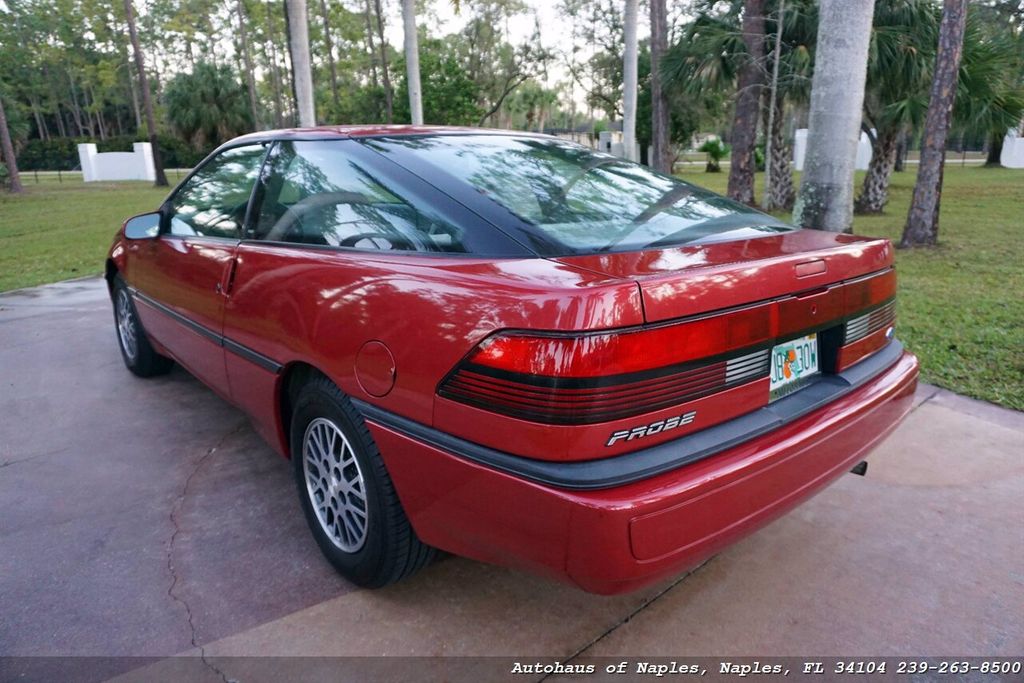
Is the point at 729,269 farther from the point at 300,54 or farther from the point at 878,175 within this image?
the point at 878,175

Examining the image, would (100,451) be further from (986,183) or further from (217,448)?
(986,183)

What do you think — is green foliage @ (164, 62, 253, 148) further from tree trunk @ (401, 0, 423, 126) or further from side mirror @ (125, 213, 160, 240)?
side mirror @ (125, 213, 160, 240)

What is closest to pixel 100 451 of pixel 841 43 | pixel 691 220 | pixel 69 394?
pixel 69 394

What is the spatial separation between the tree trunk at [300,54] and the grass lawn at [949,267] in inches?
155

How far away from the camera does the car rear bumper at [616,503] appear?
173 cm

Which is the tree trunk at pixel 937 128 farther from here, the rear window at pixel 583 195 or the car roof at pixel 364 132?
the car roof at pixel 364 132

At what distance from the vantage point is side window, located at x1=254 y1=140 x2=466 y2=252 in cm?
230

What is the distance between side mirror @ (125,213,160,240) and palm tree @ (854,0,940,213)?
11271 mm

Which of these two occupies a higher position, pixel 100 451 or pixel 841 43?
pixel 841 43

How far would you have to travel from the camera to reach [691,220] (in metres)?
2.58

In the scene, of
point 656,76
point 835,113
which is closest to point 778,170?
point 656,76

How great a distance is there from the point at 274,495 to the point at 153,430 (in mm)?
1173

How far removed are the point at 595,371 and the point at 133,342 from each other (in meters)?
4.01

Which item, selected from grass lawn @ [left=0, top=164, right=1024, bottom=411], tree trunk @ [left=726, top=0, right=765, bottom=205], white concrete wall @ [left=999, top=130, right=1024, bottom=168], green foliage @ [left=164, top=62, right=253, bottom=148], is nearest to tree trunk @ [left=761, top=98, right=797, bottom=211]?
tree trunk @ [left=726, top=0, right=765, bottom=205]
